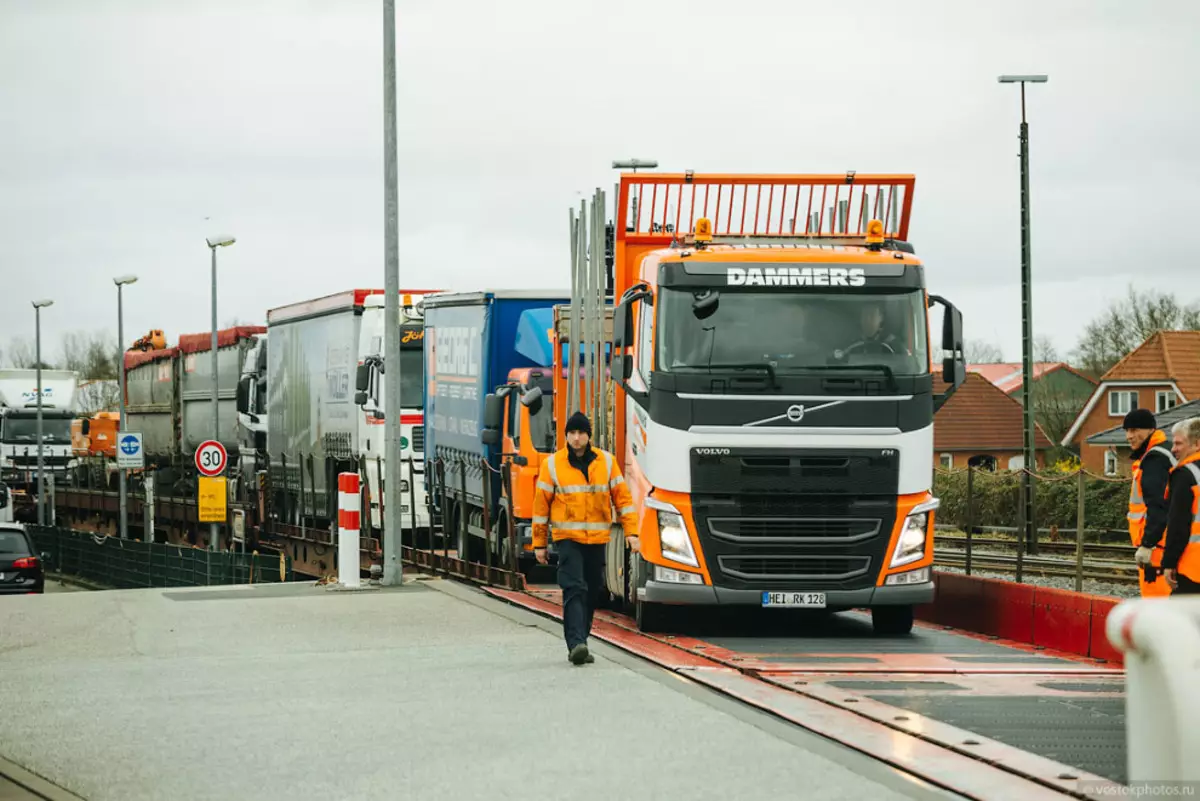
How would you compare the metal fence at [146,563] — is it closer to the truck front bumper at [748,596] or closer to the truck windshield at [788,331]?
the truck front bumper at [748,596]

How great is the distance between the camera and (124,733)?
9.77 meters

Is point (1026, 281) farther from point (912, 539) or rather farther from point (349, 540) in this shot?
point (912, 539)

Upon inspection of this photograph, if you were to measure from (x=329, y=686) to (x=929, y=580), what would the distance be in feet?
17.7

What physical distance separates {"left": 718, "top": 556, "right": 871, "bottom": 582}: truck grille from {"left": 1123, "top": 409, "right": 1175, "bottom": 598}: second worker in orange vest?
10.9 feet

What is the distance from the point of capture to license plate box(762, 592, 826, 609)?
14.4 meters

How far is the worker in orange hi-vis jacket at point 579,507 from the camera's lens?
12.4 metres

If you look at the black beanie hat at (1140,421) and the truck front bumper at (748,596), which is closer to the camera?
the black beanie hat at (1140,421)

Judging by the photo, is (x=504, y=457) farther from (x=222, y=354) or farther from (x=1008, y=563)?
(x=222, y=354)

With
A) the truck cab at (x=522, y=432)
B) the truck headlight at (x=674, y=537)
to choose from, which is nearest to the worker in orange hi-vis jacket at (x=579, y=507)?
the truck headlight at (x=674, y=537)

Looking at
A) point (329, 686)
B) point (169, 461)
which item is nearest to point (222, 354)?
point (169, 461)

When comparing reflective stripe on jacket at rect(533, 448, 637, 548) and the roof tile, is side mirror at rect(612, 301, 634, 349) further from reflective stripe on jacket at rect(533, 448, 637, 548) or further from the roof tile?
the roof tile

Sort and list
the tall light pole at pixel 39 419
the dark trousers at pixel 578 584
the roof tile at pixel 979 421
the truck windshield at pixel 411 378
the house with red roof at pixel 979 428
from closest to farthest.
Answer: the dark trousers at pixel 578 584
the truck windshield at pixel 411 378
the tall light pole at pixel 39 419
the house with red roof at pixel 979 428
the roof tile at pixel 979 421

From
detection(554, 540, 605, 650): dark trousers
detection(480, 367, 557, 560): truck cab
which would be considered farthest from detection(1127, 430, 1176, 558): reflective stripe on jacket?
detection(480, 367, 557, 560): truck cab

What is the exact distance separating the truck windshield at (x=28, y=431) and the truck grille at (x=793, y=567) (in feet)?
180
